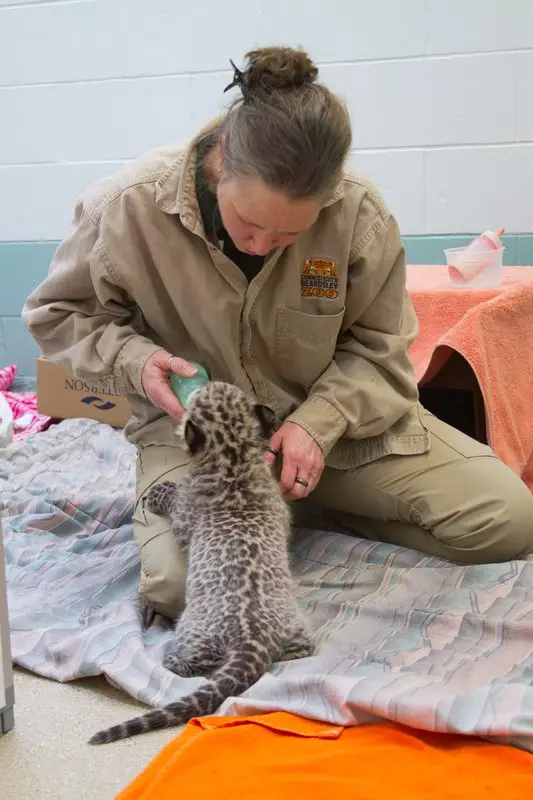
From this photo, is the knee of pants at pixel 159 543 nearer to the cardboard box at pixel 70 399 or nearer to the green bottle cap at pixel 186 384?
the green bottle cap at pixel 186 384

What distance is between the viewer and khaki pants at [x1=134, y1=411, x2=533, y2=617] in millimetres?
2852

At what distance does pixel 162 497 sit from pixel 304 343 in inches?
25.4

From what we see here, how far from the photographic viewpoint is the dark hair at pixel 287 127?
2.17 metres

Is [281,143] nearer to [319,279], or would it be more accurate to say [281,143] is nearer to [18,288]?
[319,279]


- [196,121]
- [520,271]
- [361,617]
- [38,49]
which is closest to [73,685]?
[361,617]

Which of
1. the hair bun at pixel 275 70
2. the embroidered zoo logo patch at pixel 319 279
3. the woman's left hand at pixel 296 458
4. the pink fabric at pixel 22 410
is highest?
the hair bun at pixel 275 70

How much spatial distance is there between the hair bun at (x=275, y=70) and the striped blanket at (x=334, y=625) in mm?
1401

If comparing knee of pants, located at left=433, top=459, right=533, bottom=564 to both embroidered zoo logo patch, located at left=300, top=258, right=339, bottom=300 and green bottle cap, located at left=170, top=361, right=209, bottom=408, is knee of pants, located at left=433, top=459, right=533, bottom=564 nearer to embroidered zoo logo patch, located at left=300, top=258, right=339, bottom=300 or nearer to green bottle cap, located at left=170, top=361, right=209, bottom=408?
→ embroidered zoo logo patch, located at left=300, top=258, right=339, bottom=300

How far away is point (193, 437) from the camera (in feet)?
8.08

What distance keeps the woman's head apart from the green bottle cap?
481 millimetres

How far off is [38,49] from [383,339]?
3339 millimetres

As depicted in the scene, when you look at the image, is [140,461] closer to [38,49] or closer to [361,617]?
[361,617]

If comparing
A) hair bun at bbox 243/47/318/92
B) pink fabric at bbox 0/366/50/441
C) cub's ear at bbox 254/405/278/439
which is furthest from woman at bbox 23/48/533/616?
pink fabric at bbox 0/366/50/441

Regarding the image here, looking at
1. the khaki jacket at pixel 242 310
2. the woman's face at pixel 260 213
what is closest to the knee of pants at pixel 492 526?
the khaki jacket at pixel 242 310
